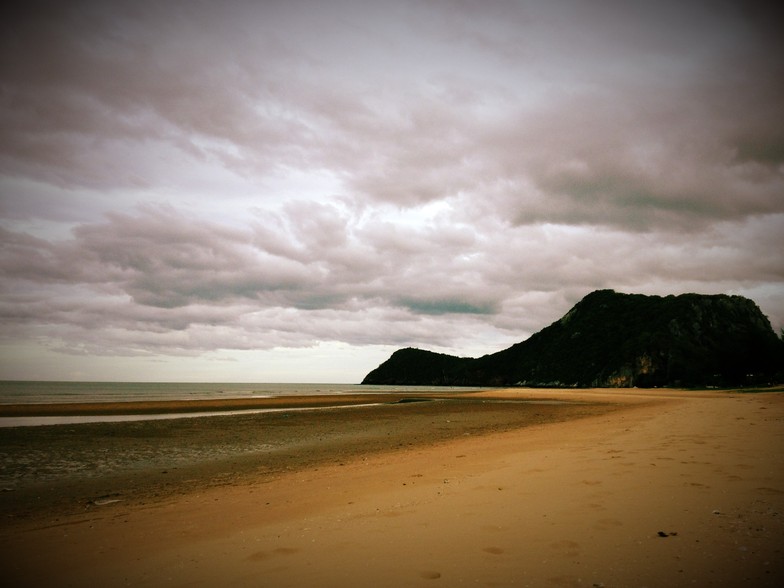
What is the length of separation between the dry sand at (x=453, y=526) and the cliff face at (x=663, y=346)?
84037 mm

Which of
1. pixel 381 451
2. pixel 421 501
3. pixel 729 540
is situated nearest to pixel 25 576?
pixel 421 501

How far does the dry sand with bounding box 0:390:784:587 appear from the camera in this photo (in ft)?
13.8

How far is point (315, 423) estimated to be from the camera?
2772cm

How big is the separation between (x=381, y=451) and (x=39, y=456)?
511 inches

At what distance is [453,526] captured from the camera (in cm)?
564

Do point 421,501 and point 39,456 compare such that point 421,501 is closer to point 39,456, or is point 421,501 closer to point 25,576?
point 25,576

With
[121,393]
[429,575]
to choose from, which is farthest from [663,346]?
[429,575]

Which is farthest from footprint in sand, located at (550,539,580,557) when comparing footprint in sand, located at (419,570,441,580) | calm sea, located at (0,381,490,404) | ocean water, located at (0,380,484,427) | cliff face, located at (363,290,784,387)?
cliff face, located at (363,290,784,387)

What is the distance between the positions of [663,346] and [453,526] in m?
138

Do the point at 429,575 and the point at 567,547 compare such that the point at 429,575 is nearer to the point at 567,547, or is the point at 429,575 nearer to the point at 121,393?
the point at 567,547

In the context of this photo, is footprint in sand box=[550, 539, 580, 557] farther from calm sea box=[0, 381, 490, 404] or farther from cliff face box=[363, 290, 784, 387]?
cliff face box=[363, 290, 784, 387]

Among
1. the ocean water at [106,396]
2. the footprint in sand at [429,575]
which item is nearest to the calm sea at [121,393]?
the ocean water at [106,396]

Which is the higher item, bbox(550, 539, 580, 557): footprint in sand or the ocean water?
bbox(550, 539, 580, 557): footprint in sand

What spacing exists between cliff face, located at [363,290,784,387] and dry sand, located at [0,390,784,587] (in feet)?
276
